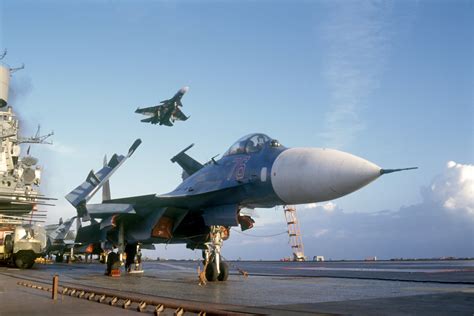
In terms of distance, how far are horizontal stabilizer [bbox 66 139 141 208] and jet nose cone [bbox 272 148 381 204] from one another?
8130 mm

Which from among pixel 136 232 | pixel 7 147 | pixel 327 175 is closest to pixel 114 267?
pixel 136 232

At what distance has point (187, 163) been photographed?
58.3 feet

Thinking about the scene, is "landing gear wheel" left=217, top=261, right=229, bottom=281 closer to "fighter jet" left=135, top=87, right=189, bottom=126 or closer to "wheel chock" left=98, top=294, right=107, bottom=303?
"wheel chock" left=98, top=294, right=107, bottom=303

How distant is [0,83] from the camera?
33938 millimetres

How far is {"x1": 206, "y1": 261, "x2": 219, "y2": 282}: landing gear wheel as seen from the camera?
512 inches

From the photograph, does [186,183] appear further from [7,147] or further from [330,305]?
[7,147]

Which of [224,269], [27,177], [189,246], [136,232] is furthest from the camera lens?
[27,177]

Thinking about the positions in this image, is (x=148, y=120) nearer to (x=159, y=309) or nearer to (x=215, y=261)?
(x=215, y=261)

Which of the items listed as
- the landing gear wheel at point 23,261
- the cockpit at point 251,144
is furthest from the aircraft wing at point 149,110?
the cockpit at point 251,144

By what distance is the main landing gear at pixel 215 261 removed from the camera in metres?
13.0

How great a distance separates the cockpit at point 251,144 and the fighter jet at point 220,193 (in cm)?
3

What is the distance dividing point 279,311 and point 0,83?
34237 millimetres

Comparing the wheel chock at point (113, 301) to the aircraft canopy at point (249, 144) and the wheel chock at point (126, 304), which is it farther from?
the aircraft canopy at point (249, 144)

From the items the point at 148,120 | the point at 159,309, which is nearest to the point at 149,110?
the point at 148,120
